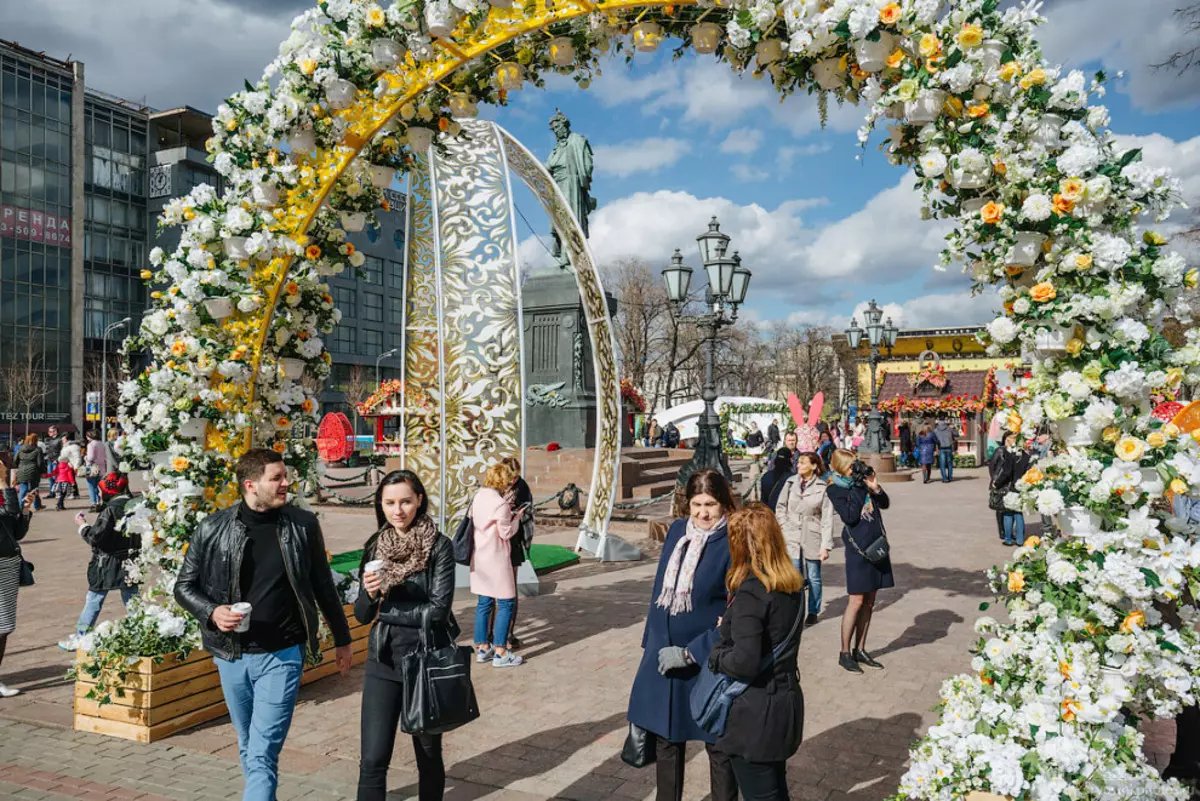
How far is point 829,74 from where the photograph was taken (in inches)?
164

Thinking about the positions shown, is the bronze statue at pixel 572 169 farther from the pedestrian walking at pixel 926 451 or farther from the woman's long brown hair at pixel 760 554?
the woman's long brown hair at pixel 760 554

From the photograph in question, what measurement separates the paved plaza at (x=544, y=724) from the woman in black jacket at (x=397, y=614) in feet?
2.67

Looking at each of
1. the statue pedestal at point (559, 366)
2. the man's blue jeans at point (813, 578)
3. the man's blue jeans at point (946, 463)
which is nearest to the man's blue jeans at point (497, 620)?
the man's blue jeans at point (813, 578)

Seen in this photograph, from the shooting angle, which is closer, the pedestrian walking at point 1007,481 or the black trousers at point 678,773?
the black trousers at point 678,773

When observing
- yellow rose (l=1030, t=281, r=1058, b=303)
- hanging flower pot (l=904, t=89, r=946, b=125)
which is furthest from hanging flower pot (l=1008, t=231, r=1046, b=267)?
hanging flower pot (l=904, t=89, r=946, b=125)

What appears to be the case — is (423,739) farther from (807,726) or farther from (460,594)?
(460,594)

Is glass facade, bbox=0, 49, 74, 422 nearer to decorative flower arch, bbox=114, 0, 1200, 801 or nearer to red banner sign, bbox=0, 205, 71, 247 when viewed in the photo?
red banner sign, bbox=0, 205, 71, 247

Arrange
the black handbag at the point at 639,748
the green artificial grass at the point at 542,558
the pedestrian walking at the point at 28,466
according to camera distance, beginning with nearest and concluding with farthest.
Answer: the black handbag at the point at 639,748
the green artificial grass at the point at 542,558
the pedestrian walking at the point at 28,466

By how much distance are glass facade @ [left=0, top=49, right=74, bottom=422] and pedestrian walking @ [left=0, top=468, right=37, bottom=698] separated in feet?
140

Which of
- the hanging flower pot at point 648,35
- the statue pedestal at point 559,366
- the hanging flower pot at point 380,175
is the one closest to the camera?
the hanging flower pot at point 648,35

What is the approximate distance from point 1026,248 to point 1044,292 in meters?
0.19

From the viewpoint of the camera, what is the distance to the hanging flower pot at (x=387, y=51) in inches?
201

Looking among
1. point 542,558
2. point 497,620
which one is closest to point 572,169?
point 542,558

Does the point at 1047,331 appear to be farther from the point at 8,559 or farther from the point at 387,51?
the point at 8,559
